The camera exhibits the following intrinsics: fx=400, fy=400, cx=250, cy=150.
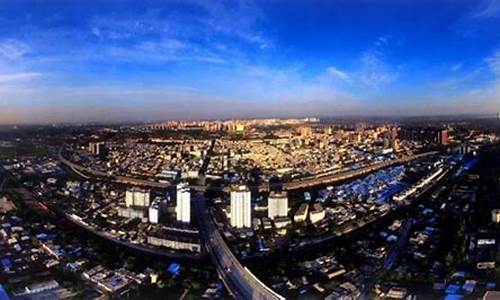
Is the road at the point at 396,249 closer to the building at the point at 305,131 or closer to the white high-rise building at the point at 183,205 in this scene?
the building at the point at 305,131

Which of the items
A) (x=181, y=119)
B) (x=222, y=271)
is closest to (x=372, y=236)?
(x=222, y=271)

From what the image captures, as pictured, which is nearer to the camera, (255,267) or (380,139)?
(255,267)

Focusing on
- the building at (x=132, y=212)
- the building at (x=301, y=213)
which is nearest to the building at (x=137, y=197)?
the building at (x=132, y=212)

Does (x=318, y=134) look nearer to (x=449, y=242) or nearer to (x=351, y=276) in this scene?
(x=351, y=276)

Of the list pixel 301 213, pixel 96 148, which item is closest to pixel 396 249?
pixel 301 213

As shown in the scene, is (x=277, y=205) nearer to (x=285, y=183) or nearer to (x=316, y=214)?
(x=285, y=183)
